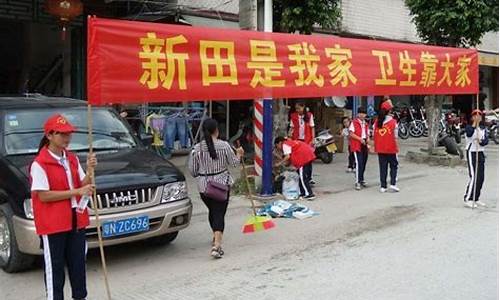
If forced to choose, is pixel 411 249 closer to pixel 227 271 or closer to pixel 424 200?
pixel 227 271

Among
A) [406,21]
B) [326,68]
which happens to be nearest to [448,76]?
[326,68]

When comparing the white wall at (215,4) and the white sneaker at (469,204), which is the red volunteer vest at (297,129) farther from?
the white sneaker at (469,204)

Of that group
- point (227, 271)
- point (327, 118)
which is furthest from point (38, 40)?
point (227, 271)

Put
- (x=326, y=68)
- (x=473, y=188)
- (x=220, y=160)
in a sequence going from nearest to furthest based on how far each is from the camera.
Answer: (x=220, y=160) < (x=326, y=68) < (x=473, y=188)

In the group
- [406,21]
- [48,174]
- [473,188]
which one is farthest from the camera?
[406,21]

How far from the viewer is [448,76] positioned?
923cm

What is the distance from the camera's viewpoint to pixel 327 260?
246 inches

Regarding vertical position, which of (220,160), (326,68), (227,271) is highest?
(326,68)

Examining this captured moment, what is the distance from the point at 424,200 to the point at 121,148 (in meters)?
5.28

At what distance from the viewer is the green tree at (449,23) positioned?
13312mm

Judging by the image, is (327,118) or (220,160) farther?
(327,118)

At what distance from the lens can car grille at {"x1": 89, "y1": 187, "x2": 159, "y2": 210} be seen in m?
5.62

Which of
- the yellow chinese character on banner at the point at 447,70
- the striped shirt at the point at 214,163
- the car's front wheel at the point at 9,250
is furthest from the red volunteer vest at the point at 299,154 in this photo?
the car's front wheel at the point at 9,250

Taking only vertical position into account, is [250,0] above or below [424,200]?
above
